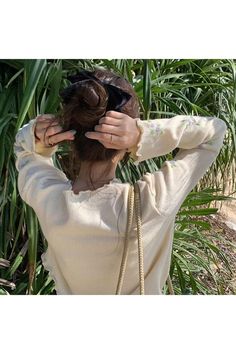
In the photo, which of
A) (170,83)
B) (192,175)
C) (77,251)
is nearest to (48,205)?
(77,251)

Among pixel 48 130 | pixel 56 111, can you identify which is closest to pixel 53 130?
pixel 48 130

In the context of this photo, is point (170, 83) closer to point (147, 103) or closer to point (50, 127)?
point (147, 103)

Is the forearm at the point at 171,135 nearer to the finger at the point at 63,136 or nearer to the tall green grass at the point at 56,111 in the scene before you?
the finger at the point at 63,136

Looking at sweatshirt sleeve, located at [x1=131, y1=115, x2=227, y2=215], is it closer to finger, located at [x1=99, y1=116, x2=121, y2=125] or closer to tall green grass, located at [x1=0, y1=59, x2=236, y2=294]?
finger, located at [x1=99, y1=116, x2=121, y2=125]

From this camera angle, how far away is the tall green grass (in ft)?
4.31

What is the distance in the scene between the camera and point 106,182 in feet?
2.25

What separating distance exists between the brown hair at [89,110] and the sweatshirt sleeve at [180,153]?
0.04 metres

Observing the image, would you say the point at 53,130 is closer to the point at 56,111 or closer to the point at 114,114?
the point at 114,114

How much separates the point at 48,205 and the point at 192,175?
19cm

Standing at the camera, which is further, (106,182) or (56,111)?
(56,111)

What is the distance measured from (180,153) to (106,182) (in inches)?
4.2

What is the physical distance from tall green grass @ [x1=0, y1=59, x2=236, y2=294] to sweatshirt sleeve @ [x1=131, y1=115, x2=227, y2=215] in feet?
1.52

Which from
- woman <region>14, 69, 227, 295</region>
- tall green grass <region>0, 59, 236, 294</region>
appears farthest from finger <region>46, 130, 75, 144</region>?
tall green grass <region>0, 59, 236, 294</region>

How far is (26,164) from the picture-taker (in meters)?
0.72
